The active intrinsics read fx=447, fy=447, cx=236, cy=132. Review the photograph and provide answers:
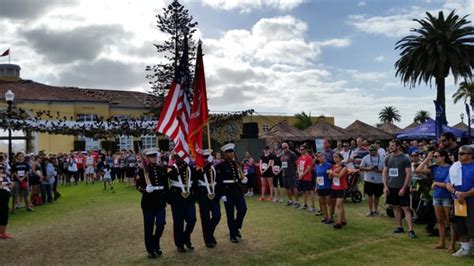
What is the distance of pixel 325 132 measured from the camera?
3659cm

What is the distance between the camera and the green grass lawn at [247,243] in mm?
7535

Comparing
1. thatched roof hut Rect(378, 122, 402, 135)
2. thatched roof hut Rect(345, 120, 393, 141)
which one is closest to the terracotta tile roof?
thatched roof hut Rect(345, 120, 393, 141)

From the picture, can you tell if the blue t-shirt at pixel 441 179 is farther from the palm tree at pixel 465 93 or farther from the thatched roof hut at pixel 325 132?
the palm tree at pixel 465 93

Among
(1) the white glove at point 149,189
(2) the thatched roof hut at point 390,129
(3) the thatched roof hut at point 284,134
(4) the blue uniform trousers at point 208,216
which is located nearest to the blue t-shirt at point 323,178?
(4) the blue uniform trousers at point 208,216

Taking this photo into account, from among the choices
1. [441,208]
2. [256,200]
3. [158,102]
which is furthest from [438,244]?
[158,102]

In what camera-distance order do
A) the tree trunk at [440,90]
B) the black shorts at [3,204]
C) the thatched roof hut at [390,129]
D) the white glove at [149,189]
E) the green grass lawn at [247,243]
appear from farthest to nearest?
the thatched roof hut at [390,129] → the tree trunk at [440,90] → the black shorts at [3,204] → the white glove at [149,189] → the green grass lawn at [247,243]

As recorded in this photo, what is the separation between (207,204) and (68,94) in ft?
144

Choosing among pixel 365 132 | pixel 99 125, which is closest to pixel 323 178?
pixel 99 125

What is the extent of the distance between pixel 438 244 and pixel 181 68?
5.79 meters

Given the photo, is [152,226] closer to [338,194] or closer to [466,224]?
[338,194]

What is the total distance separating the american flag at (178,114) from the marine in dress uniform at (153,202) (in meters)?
0.61

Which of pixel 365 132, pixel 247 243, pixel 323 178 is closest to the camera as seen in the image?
pixel 247 243

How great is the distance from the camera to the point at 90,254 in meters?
8.12

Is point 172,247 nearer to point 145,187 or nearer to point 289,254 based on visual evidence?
point 145,187
